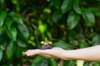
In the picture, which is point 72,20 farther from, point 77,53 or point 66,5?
point 77,53

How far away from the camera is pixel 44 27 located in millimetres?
2152

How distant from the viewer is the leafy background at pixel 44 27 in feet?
6.08

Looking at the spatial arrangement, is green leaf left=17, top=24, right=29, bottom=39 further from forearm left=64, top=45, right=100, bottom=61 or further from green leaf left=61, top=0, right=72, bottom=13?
forearm left=64, top=45, right=100, bottom=61

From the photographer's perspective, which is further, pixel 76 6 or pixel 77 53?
Answer: pixel 76 6

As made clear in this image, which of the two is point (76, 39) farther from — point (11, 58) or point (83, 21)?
point (11, 58)

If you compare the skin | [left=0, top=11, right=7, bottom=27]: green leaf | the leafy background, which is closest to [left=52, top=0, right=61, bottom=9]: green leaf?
the leafy background

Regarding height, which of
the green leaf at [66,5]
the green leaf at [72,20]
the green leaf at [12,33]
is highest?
the green leaf at [66,5]

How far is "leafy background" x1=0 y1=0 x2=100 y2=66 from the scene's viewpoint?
1854 mm

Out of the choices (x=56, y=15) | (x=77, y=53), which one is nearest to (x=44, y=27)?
(x=56, y=15)

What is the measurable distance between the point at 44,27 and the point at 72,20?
0.99ft

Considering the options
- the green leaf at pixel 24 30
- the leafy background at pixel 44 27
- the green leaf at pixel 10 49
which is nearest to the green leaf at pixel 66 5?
the leafy background at pixel 44 27

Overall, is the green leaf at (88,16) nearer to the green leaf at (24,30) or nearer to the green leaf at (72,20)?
the green leaf at (72,20)

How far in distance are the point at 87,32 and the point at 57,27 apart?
20cm

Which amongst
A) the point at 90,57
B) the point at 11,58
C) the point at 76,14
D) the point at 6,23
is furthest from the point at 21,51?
the point at 90,57
